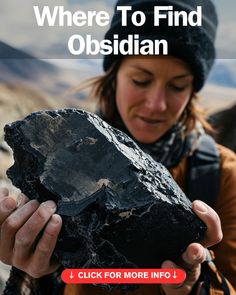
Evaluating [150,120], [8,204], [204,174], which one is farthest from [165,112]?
[8,204]

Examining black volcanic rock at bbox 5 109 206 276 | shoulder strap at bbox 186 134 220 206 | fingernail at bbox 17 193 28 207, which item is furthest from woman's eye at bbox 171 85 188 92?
fingernail at bbox 17 193 28 207

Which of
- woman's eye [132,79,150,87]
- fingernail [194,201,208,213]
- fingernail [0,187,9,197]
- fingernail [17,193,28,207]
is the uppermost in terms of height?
woman's eye [132,79,150,87]

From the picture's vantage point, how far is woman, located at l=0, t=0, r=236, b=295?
3.73ft

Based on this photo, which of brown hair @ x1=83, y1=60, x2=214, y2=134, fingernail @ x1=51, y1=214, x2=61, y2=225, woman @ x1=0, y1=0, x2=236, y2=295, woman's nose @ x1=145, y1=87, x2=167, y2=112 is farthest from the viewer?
brown hair @ x1=83, y1=60, x2=214, y2=134

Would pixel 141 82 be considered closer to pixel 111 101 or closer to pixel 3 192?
pixel 111 101

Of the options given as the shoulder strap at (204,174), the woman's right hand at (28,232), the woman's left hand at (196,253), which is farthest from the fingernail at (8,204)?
the shoulder strap at (204,174)

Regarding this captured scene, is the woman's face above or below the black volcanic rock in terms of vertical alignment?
above

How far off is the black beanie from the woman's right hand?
0.49 meters

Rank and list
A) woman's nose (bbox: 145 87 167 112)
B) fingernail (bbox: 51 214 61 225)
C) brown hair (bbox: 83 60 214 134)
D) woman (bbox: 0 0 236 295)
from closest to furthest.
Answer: fingernail (bbox: 51 214 61 225)
woman (bbox: 0 0 236 295)
woman's nose (bbox: 145 87 167 112)
brown hair (bbox: 83 60 214 134)

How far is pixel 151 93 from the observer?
1263 millimetres

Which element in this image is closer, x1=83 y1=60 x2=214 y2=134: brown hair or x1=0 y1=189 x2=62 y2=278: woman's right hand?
x1=0 y1=189 x2=62 y2=278: woman's right hand

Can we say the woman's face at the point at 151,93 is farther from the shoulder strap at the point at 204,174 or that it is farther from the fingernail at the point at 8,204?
the fingernail at the point at 8,204

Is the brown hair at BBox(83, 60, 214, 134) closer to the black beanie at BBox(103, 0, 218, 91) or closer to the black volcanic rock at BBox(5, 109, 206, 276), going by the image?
the black beanie at BBox(103, 0, 218, 91)

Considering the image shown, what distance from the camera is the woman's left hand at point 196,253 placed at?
964 mm
